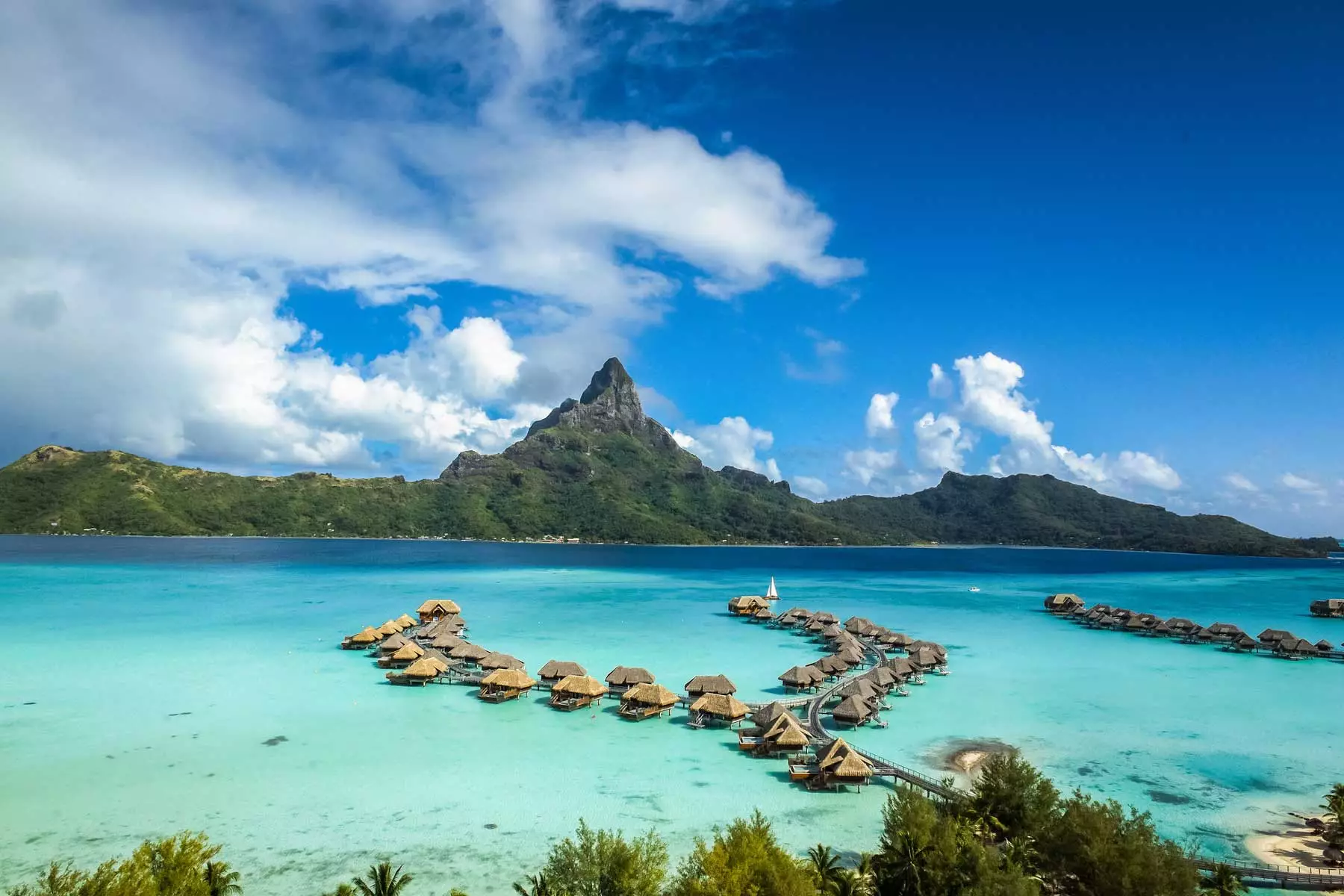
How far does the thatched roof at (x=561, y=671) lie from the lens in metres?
33.5

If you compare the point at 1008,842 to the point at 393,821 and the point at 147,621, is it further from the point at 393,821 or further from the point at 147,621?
the point at 147,621

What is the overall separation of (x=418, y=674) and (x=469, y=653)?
11.4ft

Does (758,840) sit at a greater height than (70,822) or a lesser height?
greater

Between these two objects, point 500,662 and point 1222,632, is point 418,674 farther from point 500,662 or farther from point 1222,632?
point 1222,632

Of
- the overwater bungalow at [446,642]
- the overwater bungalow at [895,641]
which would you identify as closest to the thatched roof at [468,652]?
Result: the overwater bungalow at [446,642]

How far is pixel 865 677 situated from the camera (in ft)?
108

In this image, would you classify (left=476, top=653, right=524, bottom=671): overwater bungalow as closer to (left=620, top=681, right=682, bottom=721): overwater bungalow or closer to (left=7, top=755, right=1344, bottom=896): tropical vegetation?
(left=620, top=681, right=682, bottom=721): overwater bungalow

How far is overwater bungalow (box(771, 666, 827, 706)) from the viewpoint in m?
A: 34.1

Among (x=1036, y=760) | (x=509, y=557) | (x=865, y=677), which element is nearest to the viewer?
(x=1036, y=760)

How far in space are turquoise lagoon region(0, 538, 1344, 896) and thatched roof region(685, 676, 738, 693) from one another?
1.97 meters

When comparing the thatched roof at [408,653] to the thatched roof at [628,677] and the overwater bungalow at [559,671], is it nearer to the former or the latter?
the overwater bungalow at [559,671]

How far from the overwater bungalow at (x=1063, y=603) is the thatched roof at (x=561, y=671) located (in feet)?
171

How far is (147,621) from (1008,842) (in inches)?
2351

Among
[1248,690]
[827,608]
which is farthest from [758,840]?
[827,608]
